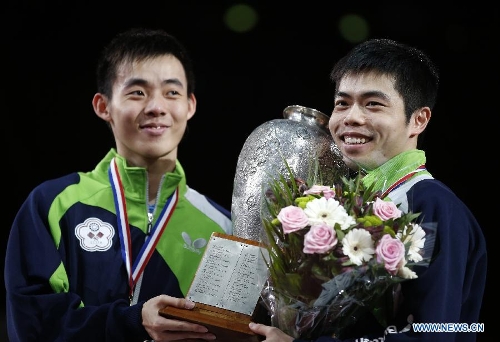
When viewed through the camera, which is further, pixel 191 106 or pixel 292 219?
pixel 191 106

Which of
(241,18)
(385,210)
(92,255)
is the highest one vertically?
(241,18)

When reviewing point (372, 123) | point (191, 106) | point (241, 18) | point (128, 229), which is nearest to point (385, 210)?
point (372, 123)

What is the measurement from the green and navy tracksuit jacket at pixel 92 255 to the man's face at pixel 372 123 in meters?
0.84

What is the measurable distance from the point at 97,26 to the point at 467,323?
2696mm

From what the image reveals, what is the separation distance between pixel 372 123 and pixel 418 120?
Result: 0.18m

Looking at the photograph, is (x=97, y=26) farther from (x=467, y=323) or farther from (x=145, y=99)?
(x=467, y=323)

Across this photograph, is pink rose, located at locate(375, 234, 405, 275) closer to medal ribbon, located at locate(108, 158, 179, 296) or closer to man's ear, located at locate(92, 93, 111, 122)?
medal ribbon, located at locate(108, 158, 179, 296)

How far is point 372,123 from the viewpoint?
243 centimetres

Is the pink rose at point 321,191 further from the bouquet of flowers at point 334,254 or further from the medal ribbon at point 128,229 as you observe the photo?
the medal ribbon at point 128,229

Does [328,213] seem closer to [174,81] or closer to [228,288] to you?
[228,288]

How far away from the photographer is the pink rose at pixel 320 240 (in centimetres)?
203

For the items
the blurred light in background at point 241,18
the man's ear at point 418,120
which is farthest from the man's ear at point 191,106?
the man's ear at point 418,120

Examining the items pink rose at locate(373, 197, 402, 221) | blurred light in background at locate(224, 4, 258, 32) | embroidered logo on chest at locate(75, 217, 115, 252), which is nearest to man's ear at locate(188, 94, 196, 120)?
embroidered logo on chest at locate(75, 217, 115, 252)

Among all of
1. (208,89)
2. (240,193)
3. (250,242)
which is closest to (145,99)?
(240,193)
